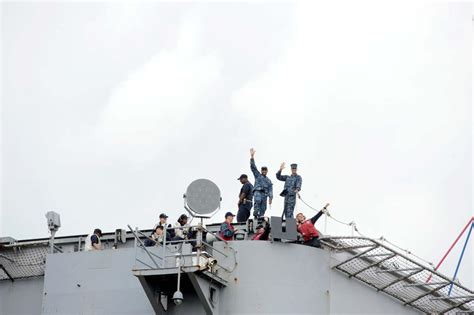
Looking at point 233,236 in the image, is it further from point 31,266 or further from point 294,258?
point 31,266

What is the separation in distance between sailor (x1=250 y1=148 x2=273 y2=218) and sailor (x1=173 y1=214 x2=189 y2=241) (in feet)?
11.3

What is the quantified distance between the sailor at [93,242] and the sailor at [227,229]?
139 inches

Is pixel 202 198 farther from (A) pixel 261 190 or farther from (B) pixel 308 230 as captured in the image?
(A) pixel 261 190

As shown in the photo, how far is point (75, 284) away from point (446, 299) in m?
9.75

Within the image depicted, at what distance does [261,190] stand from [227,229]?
4.07 meters

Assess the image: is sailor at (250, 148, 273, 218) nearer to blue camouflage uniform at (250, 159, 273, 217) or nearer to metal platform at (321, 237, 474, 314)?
blue camouflage uniform at (250, 159, 273, 217)

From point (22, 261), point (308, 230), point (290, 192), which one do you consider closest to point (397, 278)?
point (308, 230)

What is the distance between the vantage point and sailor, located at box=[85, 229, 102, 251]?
24.5 metres

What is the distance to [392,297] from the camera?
77.7 ft

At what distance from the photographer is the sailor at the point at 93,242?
80.5 feet

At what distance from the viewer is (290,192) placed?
85.6 feet

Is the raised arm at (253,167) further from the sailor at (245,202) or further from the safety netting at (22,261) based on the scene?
the safety netting at (22,261)

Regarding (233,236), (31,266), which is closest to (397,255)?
(233,236)

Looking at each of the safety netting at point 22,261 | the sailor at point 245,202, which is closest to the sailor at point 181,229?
the sailor at point 245,202
